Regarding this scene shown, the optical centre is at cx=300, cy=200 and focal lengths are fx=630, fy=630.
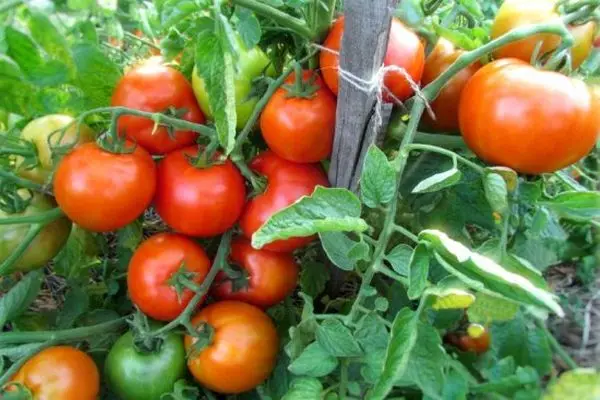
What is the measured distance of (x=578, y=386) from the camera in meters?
0.58

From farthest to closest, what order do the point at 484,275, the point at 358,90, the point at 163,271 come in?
the point at 163,271, the point at 358,90, the point at 484,275

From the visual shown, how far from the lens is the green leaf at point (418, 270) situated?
0.64m

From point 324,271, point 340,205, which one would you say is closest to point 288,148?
point 340,205

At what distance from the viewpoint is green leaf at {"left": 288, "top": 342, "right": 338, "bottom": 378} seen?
0.75m

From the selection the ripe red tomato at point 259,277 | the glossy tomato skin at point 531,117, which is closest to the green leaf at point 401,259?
the glossy tomato skin at point 531,117

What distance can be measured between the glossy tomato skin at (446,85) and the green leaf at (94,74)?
18.0 inches

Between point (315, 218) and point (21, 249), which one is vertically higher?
point (315, 218)

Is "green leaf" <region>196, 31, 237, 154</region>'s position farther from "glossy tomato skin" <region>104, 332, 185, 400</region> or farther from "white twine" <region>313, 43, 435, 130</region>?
"glossy tomato skin" <region>104, 332, 185, 400</region>

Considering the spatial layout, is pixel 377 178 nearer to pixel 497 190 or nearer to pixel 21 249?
pixel 497 190

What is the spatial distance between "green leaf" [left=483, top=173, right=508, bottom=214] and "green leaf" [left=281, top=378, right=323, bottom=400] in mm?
295

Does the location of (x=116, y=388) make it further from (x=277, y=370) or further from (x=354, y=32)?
(x=354, y=32)

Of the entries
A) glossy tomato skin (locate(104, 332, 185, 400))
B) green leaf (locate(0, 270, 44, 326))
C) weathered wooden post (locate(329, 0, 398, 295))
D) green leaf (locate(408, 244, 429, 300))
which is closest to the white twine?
weathered wooden post (locate(329, 0, 398, 295))

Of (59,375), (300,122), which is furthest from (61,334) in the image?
(300,122)

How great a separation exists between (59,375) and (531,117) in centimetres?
68
